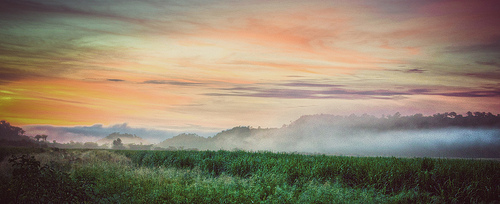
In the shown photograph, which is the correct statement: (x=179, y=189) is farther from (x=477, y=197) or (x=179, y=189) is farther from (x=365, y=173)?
(x=477, y=197)

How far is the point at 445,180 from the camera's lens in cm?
1170

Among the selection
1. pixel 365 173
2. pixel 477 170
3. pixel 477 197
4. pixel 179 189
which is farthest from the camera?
pixel 365 173

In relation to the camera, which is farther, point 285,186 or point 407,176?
point 407,176

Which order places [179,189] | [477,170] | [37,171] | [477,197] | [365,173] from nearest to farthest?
1. [37,171]
2. [477,197]
3. [179,189]
4. [477,170]
5. [365,173]

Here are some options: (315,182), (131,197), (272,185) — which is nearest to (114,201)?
(131,197)

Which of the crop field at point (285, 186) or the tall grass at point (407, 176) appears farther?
the tall grass at point (407, 176)

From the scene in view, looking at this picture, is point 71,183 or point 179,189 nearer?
point 71,183

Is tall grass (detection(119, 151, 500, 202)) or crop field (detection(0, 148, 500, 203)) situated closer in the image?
crop field (detection(0, 148, 500, 203))

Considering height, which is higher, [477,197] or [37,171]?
[37,171]

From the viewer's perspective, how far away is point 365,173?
1290cm

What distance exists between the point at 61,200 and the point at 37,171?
1102 millimetres

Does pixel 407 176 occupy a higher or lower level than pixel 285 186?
higher

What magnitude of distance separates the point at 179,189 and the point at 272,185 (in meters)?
3.62

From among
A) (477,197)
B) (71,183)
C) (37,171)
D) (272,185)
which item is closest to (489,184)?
(477,197)
